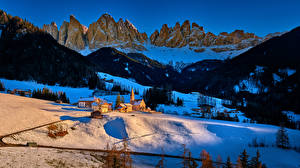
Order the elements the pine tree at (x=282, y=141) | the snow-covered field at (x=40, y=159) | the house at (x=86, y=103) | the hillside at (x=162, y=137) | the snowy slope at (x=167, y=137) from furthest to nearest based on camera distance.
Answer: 1. the house at (x=86, y=103)
2. the pine tree at (x=282, y=141)
3. the snowy slope at (x=167, y=137)
4. the hillside at (x=162, y=137)
5. the snow-covered field at (x=40, y=159)

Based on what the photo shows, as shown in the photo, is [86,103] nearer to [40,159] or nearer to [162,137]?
[162,137]

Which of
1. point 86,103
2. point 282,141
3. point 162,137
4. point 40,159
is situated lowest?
point 282,141

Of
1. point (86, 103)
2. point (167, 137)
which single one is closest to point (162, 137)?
point (167, 137)

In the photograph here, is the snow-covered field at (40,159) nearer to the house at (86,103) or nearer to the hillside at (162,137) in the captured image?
the hillside at (162,137)

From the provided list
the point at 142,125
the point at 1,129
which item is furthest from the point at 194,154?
the point at 1,129

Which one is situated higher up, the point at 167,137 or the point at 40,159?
the point at 40,159

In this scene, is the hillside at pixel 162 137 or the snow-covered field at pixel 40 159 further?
the hillside at pixel 162 137

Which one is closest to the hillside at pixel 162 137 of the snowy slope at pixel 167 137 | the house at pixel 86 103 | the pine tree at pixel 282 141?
the snowy slope at pixel 167 137

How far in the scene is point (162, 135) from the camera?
1928 inches

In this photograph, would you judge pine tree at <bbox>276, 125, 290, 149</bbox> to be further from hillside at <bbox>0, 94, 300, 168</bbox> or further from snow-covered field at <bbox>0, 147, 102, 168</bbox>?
snow-covered field at <bbox>0, 147, 102, 168</bbox>

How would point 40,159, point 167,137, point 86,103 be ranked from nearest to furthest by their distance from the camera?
point 40,159 → point 167,137 → point 86,103

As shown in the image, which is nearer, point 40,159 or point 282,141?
point 40,159

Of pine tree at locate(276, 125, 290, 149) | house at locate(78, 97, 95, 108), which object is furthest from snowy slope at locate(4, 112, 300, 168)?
house at locate(78, 97, 95, 108)

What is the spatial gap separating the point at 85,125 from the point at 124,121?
10.5m
